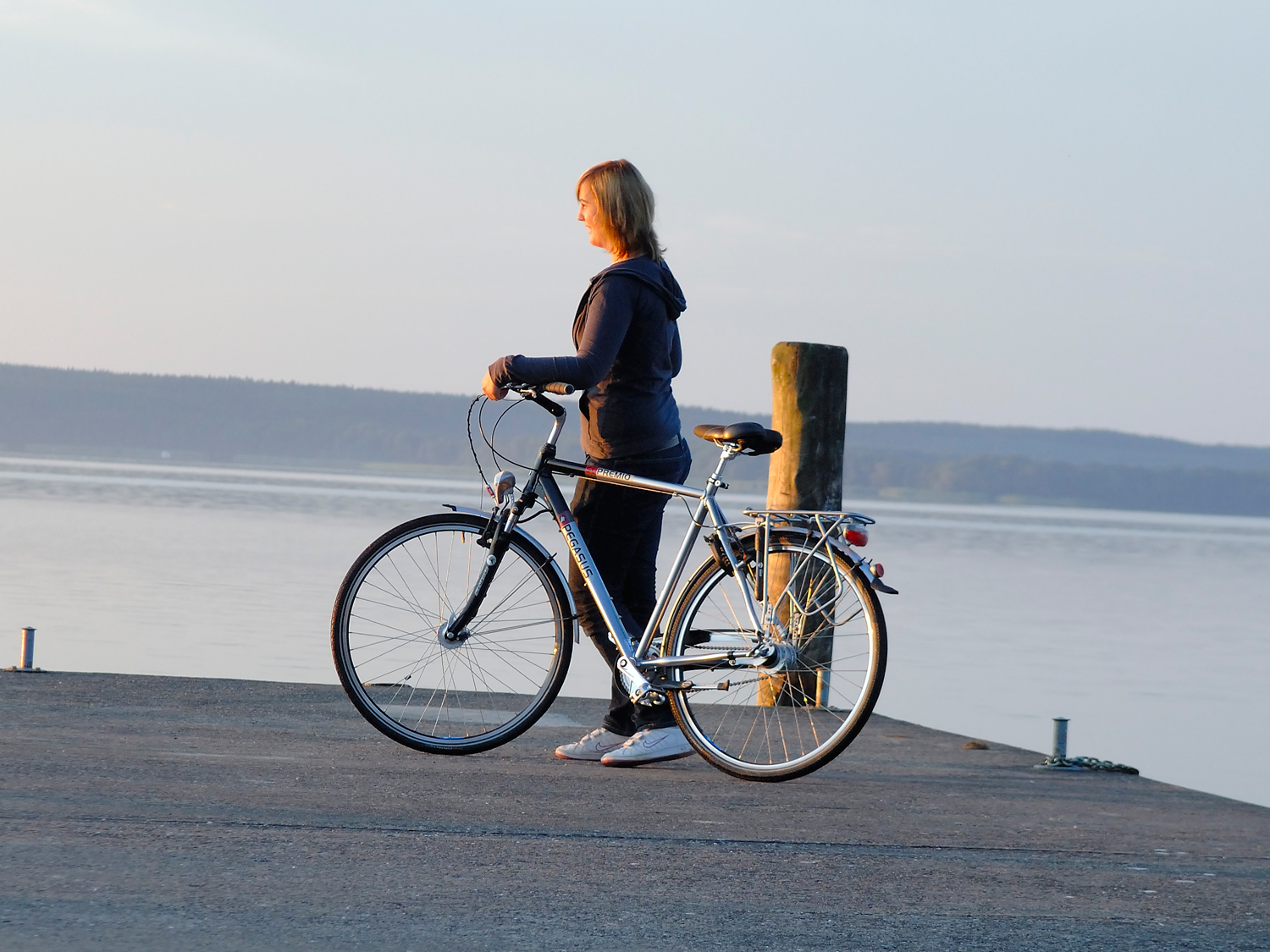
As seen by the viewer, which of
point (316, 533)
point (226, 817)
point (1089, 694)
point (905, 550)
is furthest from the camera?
point (905, 550)

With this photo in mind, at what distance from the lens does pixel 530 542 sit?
4.71 meters

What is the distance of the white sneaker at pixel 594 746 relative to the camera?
487 cm

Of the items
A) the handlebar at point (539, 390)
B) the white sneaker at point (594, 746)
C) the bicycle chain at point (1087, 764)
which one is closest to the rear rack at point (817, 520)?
the handlebar at point (539, 390)

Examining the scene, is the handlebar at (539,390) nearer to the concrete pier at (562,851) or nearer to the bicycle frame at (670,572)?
the bicycle frame at (670,572)

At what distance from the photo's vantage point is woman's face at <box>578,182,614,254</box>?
15.6 ft

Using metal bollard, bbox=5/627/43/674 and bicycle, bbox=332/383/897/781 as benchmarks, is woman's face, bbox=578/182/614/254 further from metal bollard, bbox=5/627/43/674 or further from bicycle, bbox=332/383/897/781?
metal bollard, bbox=5/627/43/674

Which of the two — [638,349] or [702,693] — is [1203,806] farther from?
[638,349]

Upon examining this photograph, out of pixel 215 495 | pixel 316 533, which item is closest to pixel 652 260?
pixel 316 533

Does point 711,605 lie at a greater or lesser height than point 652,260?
lesser

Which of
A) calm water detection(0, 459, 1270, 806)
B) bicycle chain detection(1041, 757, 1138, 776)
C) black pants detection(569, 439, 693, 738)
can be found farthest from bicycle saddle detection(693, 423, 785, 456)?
calm water detection(0, 459, 1270, 806)

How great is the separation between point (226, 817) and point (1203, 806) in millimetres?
2952

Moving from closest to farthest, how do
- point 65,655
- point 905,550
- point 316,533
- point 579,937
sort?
point 579,937, point 65,655, point 316,533, point 905,550

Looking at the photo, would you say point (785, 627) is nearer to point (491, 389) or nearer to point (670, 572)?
point (670, 572)

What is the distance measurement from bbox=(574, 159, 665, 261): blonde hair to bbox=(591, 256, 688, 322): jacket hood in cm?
5
